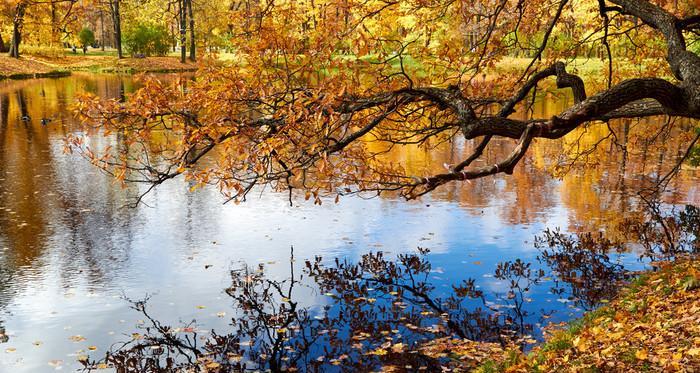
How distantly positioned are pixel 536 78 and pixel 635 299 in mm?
3592

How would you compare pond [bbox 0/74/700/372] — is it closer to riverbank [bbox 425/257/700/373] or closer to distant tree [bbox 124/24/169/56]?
riverbank [bbox 425/257/700/373]

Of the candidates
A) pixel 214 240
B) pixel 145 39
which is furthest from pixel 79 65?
pixel 214 240

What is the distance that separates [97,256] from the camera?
12633mm

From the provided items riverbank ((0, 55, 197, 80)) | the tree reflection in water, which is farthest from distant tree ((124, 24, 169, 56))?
the tree reflection in water

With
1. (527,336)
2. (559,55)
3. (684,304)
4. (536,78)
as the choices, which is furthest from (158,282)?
(559,55)

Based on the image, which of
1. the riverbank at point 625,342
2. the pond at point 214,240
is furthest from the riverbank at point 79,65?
the riverbank at point 625,342

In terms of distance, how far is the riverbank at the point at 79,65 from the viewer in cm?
5259

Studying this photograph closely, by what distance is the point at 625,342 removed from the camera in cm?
719

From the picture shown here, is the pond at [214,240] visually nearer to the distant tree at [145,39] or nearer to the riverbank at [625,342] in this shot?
the riverbank at [625,342]

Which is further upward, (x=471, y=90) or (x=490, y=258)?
(x=471, y=90)

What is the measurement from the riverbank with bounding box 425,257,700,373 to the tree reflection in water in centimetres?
56

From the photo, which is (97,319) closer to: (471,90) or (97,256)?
(97,256)

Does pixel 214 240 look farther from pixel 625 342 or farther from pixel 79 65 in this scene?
pixel 79 65

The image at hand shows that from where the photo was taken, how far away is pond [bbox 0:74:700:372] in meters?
9.90
